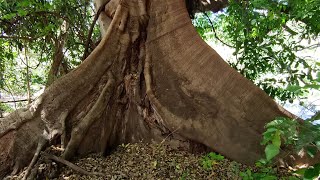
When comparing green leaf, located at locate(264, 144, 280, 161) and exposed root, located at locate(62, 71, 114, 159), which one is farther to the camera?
exposed root, located at locate(62, 71, 114, 159)

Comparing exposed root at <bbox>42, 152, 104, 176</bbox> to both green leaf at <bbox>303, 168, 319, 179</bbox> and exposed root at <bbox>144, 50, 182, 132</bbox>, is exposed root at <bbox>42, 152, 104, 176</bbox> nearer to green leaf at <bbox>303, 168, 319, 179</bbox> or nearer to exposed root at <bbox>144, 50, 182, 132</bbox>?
exposed root at <bbox>144, 50, 182, 132</bbox>

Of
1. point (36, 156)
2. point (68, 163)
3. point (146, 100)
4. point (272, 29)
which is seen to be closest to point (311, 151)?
point (146, 100)

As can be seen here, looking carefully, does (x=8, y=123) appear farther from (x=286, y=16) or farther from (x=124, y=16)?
(x=286, y=16)

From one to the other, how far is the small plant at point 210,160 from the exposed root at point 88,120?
872 millimetres

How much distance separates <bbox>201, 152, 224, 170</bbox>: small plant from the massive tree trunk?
0.09 m

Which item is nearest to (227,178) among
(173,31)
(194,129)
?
(194,129)

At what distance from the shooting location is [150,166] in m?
2.27

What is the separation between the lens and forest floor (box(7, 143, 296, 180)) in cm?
220

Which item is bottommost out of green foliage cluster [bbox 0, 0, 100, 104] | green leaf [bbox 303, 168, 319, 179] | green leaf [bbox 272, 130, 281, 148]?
green leaf [bbox 303, 168, 319, 179]

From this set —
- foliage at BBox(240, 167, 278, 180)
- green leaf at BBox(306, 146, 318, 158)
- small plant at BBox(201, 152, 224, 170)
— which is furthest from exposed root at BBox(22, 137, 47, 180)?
green leaf at BBox(306, 146, 318, 158)

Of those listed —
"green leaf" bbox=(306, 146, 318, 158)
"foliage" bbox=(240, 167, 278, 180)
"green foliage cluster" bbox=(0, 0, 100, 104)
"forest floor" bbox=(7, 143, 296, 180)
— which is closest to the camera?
"green leaf" bbox=(306, 146, 318, 158)

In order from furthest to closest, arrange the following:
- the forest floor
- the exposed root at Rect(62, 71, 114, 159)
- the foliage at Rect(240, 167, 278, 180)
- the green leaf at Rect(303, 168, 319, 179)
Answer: the exposed root at Rect(62, 71, 114, 159) < the forest floor < the foliage at Rect(240, 167, 278, 180) < the green leaf at Rect(303, 168, 319, 179)

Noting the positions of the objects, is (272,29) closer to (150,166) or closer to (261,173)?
(261,173)

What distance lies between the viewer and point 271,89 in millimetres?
3172
